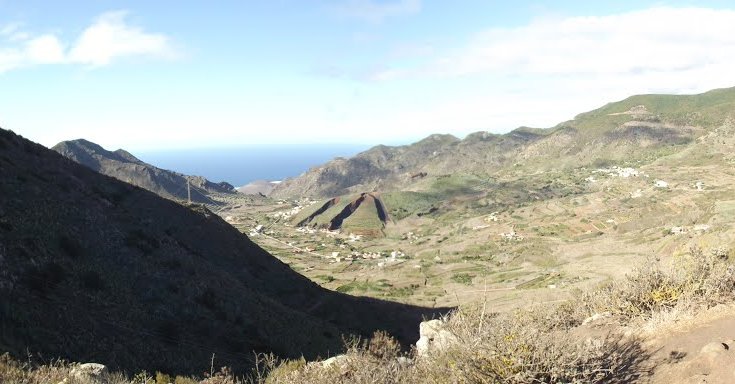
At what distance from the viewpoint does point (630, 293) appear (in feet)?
38.9

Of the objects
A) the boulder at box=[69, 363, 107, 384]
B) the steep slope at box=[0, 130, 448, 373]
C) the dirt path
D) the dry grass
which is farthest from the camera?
the steep slope at box=[0, 130, 448, 373]

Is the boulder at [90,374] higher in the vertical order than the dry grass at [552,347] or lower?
lower

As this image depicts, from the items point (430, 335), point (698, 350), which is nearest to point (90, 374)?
point (430, 335)

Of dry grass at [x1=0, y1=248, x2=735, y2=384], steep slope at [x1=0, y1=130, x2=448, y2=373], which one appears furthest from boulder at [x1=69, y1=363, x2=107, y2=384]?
steep slope at [x1=0, y1=130, x2=448, y2=373]

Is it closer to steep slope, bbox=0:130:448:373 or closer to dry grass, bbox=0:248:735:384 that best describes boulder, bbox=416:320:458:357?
dry grass, bbox=0:248:735:384

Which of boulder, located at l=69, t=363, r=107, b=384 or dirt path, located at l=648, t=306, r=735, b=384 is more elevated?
dirt path, located at l=648, t=306, r=735, b=384

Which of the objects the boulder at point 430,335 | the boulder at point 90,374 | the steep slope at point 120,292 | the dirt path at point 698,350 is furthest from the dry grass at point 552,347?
the steep slope at point 120,292

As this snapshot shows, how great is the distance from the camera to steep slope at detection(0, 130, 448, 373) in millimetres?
22625

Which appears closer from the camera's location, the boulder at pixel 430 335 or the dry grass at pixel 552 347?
the dry grass at pixel 552 347

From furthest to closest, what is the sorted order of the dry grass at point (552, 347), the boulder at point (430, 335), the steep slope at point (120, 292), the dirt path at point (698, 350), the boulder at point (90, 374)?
the steep slope at point (120, 292) → the boulder at point (90, 374) → the boulder at point (430, 335) → the dirt path at point (698, 350) → the dry grass at point (552, 347)

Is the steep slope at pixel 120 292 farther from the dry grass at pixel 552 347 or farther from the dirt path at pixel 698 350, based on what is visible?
the dirt path at pixel 698 350

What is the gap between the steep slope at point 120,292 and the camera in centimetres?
2262

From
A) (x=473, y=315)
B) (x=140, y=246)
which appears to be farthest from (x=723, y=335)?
(x=140, y=246)

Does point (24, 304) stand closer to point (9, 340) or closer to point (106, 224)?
point (9, 340)
